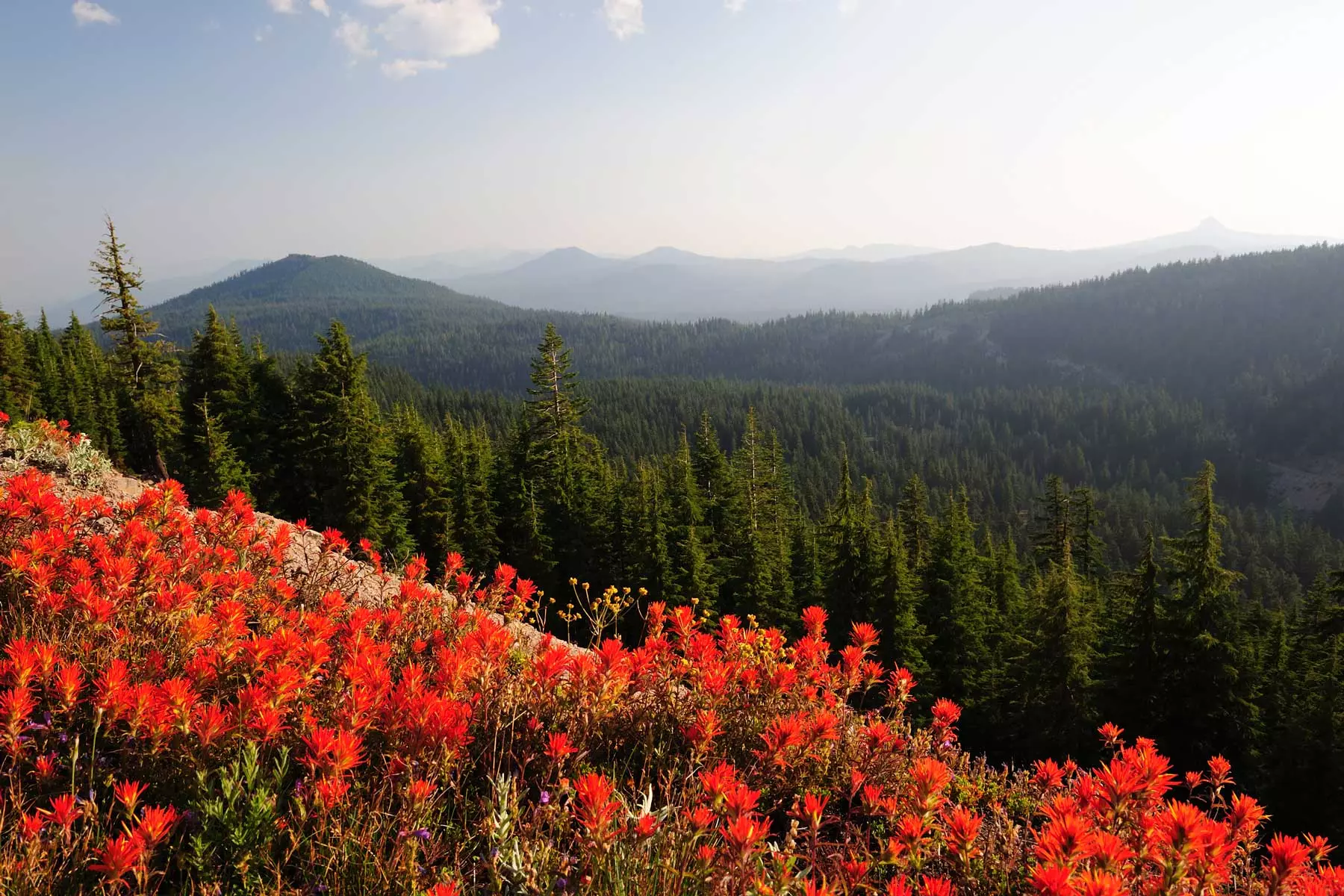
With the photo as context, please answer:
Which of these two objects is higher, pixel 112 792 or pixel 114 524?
pixel 114 524

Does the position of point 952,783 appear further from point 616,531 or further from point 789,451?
point 789,451

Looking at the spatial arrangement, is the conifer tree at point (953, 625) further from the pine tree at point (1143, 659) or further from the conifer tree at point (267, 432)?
the conifer tree at point (267, 432)

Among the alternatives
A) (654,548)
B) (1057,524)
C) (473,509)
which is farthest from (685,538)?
(1057,524)

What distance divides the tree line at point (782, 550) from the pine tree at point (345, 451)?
106mm

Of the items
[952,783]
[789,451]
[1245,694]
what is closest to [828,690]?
[952,783]

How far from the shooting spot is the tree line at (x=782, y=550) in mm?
18094

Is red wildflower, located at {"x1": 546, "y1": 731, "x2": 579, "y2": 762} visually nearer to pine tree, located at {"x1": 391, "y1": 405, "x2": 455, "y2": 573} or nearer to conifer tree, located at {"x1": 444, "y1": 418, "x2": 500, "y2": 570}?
conifer tree, located at {"x1": 444, "y1": 418, "x2": 500, "y2": 570}

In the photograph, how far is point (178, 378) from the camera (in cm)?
2662

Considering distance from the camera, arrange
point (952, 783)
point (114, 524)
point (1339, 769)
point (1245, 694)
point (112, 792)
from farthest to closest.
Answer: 1. point (1245, 694)
2. point (1339, 769)
3. point (114, 524)
4. point (952, 783)
5. point (112, 792)

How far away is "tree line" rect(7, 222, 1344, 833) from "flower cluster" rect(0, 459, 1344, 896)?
12897mm

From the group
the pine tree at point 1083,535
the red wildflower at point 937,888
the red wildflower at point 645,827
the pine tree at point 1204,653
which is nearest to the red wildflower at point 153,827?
the red wildflower at point 645,827

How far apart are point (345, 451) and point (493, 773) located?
2551cm

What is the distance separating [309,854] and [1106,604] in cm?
3636

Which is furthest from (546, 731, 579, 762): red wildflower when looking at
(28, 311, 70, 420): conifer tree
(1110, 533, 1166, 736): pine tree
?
(28, 311, 70, 420): conifer tree
